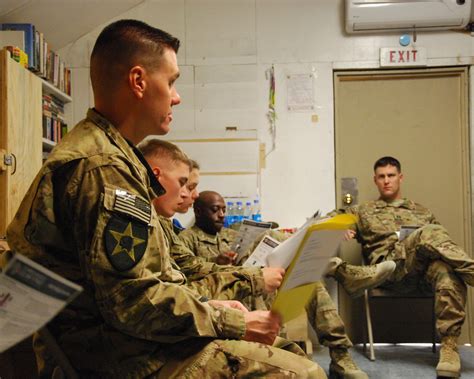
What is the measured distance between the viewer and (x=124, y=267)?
921mm

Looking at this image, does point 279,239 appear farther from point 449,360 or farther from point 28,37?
point 28,37

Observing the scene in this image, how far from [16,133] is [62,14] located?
1.39m

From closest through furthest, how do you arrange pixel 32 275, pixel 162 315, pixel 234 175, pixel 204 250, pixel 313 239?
pixel 32 275 → pixel 162 315 → pixel 313 239 → pixel 204 250 → pixel 234 175

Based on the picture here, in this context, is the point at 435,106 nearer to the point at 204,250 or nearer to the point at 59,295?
the point at 204,250

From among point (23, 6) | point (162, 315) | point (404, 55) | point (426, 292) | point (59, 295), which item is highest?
point (23, 6)

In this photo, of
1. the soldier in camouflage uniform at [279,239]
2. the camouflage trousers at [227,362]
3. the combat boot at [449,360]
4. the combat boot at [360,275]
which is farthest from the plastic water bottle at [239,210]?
the camouflage trousers at [227,362]

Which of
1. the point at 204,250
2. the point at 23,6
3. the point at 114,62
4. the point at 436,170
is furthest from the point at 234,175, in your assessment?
the point at 114,62

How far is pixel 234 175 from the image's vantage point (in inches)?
161

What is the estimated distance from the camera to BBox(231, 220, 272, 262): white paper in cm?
282

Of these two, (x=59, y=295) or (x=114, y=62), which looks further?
(x=114, y=62)

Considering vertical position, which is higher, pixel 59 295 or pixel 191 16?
pixel 191 16

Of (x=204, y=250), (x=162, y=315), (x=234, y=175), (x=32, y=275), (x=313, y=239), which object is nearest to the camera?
(x=32, y=275)

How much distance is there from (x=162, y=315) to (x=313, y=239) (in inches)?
13.0

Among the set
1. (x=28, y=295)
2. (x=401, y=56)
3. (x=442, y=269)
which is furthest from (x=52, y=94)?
(x=28, y=295)
